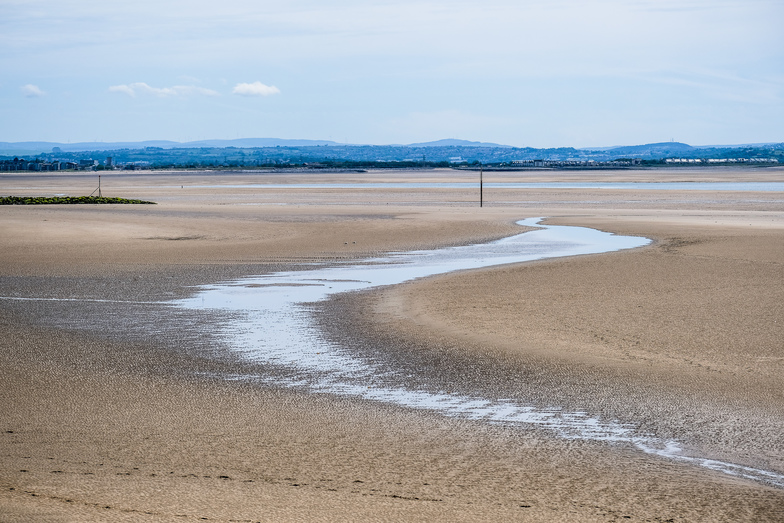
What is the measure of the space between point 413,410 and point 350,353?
2750 millimetres

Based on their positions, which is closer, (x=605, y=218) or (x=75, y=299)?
(x=75, y=299)

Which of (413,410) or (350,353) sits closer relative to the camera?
(413,410)

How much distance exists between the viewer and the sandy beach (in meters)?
5.80

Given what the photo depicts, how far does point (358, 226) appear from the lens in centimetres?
3164

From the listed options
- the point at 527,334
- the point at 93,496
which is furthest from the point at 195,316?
the point at 93,496

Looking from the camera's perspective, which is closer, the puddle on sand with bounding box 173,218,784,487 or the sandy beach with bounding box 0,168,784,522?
the sandy beach with bounding box 0,168,784,522

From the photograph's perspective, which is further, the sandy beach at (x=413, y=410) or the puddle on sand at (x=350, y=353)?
the puddle on sand at (x=350, y=353)

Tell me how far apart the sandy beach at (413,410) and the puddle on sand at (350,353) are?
0.23 meters

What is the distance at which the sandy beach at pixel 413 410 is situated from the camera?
19.0 feet

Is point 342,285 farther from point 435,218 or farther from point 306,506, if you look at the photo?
point 435,218

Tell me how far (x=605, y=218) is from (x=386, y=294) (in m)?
22.8

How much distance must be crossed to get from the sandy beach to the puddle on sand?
230 millimetres

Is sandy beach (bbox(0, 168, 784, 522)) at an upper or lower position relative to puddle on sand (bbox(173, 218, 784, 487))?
upper

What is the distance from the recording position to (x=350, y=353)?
10.8m
